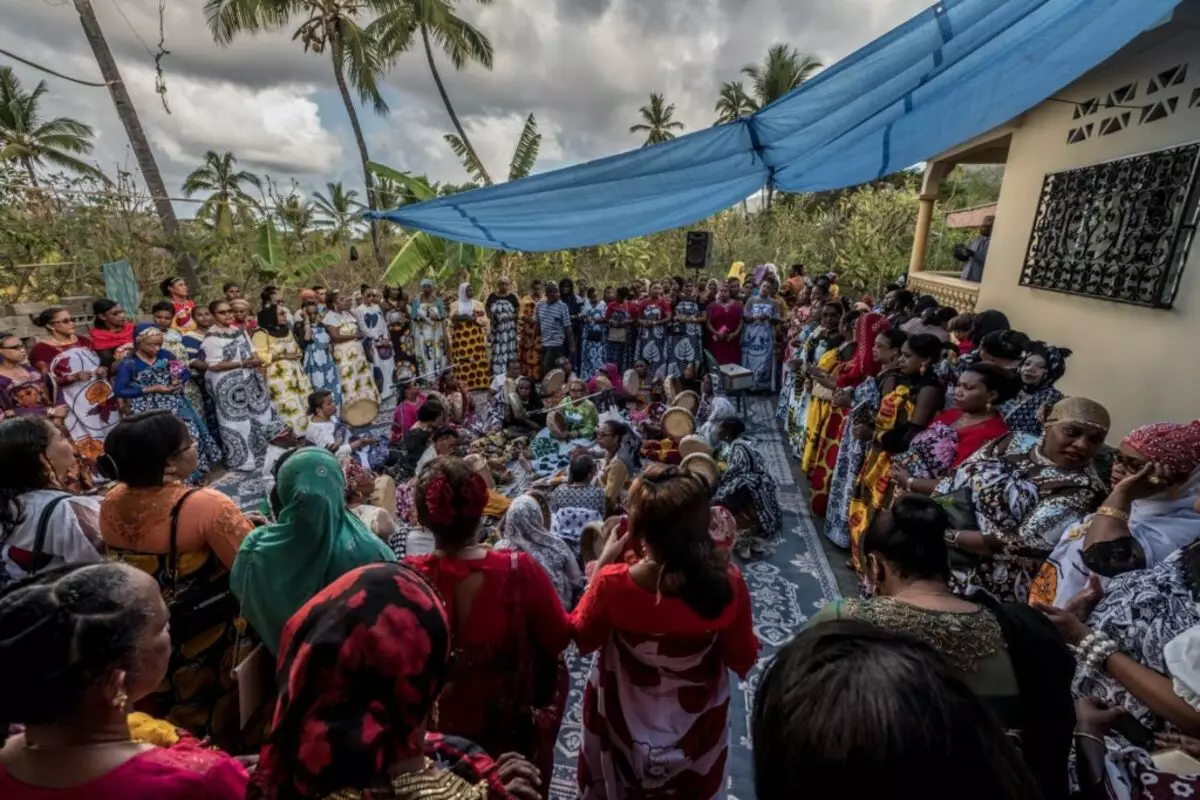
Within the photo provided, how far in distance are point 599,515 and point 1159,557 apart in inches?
108

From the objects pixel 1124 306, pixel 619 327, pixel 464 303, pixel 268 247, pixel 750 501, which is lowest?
pixel 750 501

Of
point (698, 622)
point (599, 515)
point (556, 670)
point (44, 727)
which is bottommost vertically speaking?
point (599, 515)

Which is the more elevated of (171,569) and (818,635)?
(818,635)

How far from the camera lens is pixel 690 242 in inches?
397

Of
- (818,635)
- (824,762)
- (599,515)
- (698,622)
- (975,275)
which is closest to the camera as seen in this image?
(824,762)

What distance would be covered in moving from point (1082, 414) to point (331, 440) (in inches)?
203

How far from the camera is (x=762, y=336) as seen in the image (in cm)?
884

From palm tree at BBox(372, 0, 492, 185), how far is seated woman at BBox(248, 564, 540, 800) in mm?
14978

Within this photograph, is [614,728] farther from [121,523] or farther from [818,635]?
[121,523]

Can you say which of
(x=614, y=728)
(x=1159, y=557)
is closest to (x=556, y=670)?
(x=614, y=728)

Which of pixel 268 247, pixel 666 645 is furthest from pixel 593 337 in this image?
pixel 666 645

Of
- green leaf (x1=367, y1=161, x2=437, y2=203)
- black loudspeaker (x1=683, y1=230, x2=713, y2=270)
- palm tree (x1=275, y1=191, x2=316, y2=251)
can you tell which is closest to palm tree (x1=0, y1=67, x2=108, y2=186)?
palm tree (x1=275, y1=191, x2=316, y2=251)

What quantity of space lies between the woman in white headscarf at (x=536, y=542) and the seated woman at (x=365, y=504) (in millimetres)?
650

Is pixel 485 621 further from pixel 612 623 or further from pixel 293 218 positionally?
pixel 293 218
